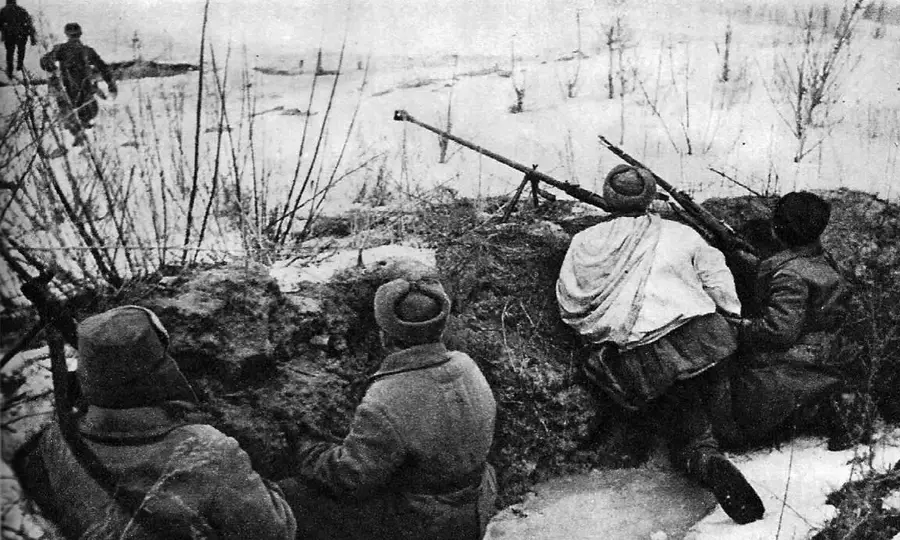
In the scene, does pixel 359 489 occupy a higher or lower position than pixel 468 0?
lower

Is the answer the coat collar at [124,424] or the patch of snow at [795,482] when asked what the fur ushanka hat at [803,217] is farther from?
the coat collar at [124,424]

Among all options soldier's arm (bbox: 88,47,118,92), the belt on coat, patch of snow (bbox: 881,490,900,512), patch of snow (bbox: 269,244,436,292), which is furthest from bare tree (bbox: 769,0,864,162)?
Result: soldier's arm (bbox: 88,47,118,92)

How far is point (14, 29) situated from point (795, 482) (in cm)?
421

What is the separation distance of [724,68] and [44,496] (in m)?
4.95

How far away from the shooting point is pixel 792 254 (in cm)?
388

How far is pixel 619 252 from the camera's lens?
12.6 ft

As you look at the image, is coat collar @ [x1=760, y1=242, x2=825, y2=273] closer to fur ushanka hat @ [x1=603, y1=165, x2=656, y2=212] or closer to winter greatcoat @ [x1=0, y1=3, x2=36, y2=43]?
fur ushanka hat @ [x1=603, y1=165, x2=656, y2=212]

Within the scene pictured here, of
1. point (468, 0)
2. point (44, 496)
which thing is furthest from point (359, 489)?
point (468, 0)

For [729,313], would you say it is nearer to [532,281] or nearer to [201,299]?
[532,281]

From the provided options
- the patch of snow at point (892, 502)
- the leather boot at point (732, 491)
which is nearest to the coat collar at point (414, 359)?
the leather boot at point (732, 491)

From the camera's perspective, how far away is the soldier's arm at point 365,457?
9.25 feet

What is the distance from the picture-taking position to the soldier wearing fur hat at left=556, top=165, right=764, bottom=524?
3.73m

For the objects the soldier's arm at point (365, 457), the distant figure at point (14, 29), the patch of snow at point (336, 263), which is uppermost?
the distant figure at point (14, 29)

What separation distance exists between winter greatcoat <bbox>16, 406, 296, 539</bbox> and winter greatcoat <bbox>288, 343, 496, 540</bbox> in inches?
21.4
